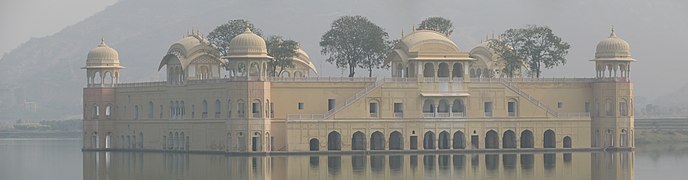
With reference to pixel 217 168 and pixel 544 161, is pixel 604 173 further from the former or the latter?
pixel 217 168

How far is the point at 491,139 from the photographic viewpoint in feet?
318

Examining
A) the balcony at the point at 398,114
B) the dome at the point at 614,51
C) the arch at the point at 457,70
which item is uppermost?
the dome at the point at 614,51

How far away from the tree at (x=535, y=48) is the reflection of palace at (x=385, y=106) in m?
5.96

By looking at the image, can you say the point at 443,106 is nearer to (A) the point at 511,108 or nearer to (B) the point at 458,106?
(B) the point at 458,106

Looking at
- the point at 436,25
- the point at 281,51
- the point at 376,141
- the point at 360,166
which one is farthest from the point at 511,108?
the point at 360,166

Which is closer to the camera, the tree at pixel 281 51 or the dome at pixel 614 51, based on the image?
the dome at pixel 614 51

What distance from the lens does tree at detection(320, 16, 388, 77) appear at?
106 metres

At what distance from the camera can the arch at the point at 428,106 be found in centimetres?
9544

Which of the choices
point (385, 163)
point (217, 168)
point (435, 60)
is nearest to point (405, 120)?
point (435, 60)

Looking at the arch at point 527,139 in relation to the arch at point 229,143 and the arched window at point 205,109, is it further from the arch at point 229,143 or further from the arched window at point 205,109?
the arched window at point 205,109

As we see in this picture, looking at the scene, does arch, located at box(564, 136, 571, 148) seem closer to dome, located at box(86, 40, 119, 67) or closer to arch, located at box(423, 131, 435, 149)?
arch, located at box(423, 131, 435, 149)

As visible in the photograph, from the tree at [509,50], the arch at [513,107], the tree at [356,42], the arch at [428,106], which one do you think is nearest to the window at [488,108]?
the arch at [513,107]

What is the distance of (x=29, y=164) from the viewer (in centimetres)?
9062

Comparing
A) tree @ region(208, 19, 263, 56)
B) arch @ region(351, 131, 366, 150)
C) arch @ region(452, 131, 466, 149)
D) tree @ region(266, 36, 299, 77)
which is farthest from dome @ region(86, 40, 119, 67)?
arch @ region(452, 131, 466, 149)
